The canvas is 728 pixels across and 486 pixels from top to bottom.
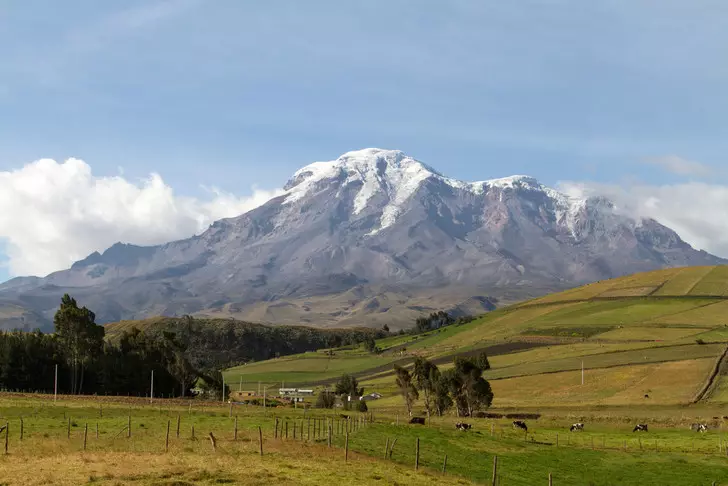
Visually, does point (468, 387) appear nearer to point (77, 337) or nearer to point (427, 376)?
point (427, 376)

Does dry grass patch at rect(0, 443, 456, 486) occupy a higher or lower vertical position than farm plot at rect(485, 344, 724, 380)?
lower

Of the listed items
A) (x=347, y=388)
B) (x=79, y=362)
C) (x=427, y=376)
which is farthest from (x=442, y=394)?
(x=79, y=362)

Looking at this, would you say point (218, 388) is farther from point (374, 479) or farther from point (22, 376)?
point (374, 479)

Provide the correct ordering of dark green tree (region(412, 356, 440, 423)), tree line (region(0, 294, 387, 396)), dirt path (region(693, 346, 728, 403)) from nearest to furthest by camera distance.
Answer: tree line (region(0, 294, 387, 396))
dirt path (region(693, 346, 728, 403))
dark green tree (region(412, 356, 440, 423))

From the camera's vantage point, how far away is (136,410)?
84375mm

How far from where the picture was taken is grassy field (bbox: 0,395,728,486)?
38.8 m

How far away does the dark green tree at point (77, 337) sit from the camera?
424 ft

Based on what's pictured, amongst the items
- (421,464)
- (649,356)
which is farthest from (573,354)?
(421,464)

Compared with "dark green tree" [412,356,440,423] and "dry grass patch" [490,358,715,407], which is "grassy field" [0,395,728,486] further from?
"dark green tree" [412,356,440,423]

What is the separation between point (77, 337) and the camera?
130875mm

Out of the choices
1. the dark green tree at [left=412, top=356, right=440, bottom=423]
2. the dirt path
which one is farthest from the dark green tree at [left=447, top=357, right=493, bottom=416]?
the dirt path

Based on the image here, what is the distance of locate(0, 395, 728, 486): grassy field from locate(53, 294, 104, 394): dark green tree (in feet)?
109

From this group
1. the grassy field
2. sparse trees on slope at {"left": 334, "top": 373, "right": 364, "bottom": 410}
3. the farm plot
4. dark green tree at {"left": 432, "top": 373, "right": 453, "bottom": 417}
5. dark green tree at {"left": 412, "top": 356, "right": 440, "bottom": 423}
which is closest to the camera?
the grassy field

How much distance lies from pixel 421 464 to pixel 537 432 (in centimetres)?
4021
